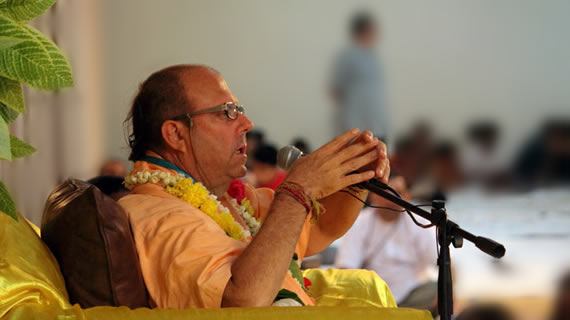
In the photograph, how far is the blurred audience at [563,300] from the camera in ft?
8.17

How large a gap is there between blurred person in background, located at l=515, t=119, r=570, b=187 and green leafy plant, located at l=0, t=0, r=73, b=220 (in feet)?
26.6

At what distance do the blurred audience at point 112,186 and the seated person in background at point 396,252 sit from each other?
170 cm

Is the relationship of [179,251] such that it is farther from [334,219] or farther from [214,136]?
[334,219]

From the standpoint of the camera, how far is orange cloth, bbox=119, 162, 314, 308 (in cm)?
148

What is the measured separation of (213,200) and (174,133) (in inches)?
8.1

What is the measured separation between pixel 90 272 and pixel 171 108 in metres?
0.56

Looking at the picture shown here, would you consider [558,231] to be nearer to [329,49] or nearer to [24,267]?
[329,49]

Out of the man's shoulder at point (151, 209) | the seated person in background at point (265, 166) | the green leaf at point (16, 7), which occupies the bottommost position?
the seated person in background at point (265, 166)

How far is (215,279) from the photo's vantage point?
147cm

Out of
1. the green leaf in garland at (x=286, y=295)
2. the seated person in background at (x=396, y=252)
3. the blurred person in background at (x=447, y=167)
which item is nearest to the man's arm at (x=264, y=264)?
the green leaf in garland at (x=286, y=295)

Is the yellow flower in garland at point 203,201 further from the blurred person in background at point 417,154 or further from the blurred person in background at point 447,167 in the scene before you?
the blurred person in background at point 447,167

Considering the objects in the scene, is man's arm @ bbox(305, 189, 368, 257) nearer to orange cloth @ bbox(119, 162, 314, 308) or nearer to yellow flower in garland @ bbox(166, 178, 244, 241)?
yellow flower in garland @ bbox(166, 178, 244, 241)

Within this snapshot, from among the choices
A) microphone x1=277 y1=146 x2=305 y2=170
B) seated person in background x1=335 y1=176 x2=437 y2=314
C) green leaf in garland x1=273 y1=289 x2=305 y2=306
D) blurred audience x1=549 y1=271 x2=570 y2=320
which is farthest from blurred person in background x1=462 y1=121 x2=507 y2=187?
green leaf in garland x1=273 y1=289 x2=305 y2=306

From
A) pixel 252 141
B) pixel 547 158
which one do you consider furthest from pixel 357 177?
pixel 547 158
